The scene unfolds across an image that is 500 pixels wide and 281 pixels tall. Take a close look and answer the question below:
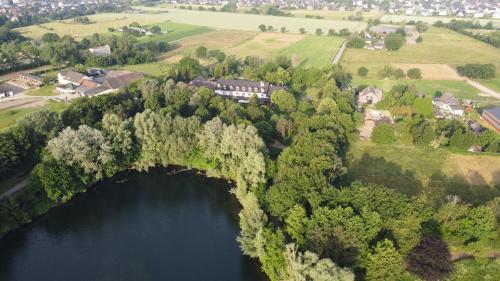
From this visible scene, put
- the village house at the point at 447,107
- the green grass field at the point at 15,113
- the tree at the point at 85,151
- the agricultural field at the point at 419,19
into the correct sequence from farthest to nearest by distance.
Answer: the agricultural field at the point at 419,19, the village house at the point at 447,107, the green grass field at the point at 15,113, the tree at the point at 85,151

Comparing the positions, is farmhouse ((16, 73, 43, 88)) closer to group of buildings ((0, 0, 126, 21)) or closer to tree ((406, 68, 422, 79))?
group of buildings ((0, 0, 126, 21))

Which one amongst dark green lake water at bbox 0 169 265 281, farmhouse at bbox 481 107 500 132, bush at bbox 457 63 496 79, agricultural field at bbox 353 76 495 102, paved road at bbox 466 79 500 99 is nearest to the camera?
dark green lake water at bbox 0 169 265 281

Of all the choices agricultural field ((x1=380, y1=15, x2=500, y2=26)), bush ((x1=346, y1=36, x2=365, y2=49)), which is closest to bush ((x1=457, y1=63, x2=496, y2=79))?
bush ((x1=346, y1=36, x2=365, y2=49))

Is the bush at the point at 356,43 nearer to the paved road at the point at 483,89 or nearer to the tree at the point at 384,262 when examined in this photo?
the paved road at the point at 483,89

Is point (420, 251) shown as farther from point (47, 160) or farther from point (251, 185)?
point (47, 160)

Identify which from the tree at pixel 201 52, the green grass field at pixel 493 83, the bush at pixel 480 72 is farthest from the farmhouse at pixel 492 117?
the tree at pixel 201 52
